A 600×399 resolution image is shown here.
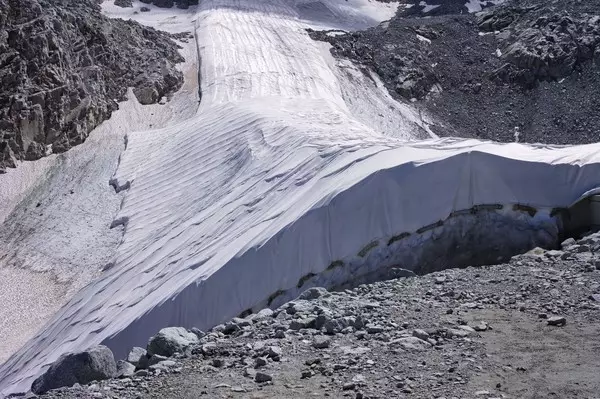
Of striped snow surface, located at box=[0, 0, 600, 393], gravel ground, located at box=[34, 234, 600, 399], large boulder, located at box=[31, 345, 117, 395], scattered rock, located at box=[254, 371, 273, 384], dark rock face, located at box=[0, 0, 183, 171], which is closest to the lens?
gravel ground, located at box=[34, 234, 600, 399]

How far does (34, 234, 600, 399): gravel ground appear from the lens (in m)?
6.70

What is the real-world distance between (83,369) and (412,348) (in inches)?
139

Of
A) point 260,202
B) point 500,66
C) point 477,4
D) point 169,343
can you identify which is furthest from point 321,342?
point 477,4

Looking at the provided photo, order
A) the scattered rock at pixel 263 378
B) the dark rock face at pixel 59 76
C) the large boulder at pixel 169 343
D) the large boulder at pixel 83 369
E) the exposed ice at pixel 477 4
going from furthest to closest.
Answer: the exposed ice at pixel 477 4 → the dark rock face at pixel 59 76 → the large boulder at pixel 83 369 → the large boulder at pixel 169 343 → the scattered rock at pixel 263 378

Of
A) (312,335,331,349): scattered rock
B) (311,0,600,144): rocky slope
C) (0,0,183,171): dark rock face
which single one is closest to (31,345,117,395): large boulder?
(312,335,331,349): scattered rock

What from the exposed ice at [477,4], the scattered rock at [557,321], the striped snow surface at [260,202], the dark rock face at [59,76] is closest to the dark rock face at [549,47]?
the exposed ice at [477,4]

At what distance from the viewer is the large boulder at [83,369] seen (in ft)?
27.1

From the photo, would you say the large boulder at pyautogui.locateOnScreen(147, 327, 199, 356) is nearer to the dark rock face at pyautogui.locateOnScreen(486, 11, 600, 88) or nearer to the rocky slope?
the rocky slope

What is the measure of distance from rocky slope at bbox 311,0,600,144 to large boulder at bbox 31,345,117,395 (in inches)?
981

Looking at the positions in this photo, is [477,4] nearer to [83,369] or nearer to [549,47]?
[549,47]

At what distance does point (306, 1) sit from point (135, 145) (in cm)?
2168

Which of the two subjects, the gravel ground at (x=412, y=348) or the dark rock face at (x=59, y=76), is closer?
the gravel ground at (x=412, y=348)

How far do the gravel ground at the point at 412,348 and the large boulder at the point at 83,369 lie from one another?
61 centimetres

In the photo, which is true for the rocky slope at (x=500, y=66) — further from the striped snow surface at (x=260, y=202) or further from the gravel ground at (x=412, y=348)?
the gravel ground at (x=412, y=348)
